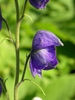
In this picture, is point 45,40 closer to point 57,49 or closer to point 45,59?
point 45,59

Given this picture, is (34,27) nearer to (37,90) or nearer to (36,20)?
(36,20)

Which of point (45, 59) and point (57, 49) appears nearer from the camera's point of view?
point (45, 59)

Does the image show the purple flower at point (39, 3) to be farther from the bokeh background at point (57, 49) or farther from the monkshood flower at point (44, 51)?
the bokeh background at point (57, 49)

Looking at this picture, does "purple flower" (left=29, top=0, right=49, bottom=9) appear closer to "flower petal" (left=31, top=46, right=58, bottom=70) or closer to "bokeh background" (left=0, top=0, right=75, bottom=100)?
"flower petal" (left=31, top=46, right=58, bottom=70)

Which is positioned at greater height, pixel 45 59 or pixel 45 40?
pixel 45 40

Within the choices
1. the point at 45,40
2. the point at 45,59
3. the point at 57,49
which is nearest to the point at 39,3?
the point at 45,40

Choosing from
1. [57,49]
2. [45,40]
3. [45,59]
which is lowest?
[57,49]

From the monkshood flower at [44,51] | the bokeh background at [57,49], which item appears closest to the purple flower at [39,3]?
the monkshood flower at [44,51]
